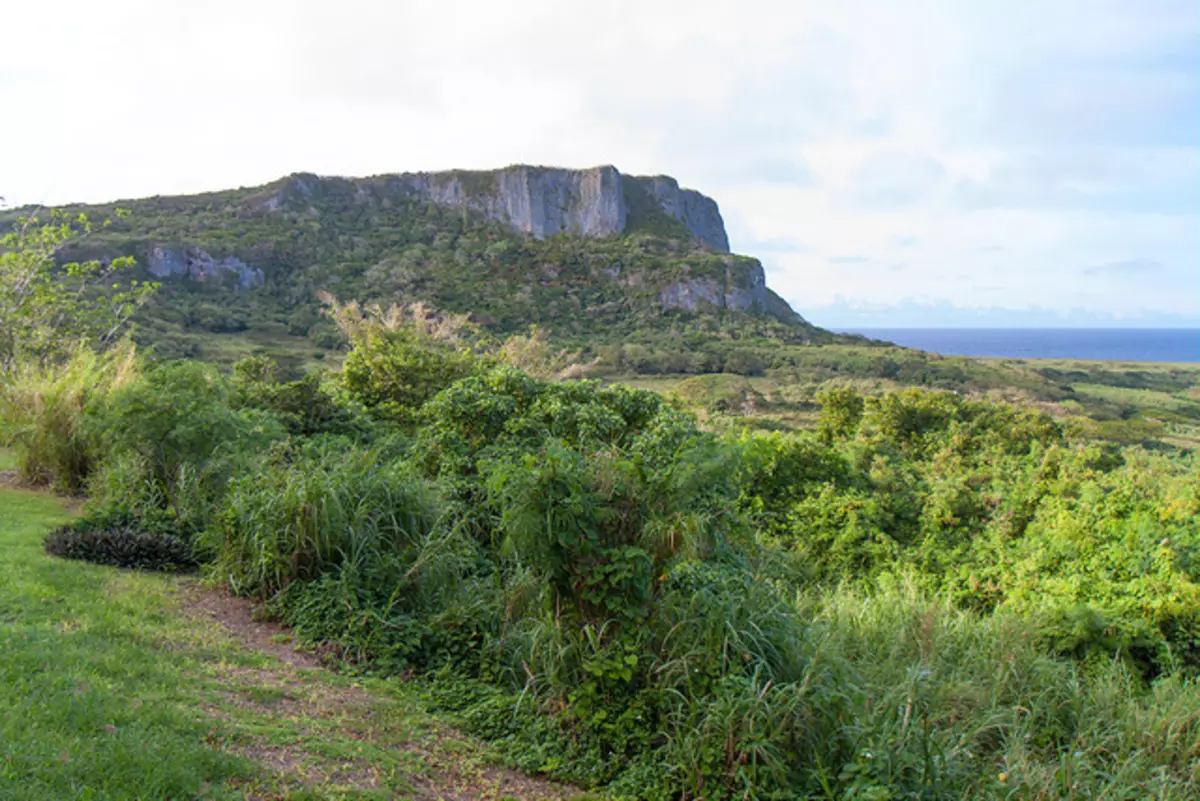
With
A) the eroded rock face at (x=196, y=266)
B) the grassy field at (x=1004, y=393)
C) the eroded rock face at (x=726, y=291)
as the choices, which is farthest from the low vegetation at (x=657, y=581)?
the eroded rock face at (x=726, y=291)

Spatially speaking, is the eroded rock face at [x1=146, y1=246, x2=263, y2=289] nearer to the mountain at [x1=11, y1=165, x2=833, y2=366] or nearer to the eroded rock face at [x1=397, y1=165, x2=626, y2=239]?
the mountain at [x1=11, y1=165, x2=833, y2=366]

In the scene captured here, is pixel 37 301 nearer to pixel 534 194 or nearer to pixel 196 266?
pixel 196 266

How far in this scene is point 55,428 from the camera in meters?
9.22

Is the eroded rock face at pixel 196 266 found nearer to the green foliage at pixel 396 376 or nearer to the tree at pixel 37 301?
the tree at pixel 37 301

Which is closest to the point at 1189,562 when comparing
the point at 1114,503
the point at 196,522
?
the point at 1114,503

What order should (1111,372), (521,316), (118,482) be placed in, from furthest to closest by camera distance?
(1111,372) < (521,316) < (118,482)

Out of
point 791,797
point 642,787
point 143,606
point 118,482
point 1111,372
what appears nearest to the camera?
point 791,797

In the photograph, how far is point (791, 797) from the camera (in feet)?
11.8

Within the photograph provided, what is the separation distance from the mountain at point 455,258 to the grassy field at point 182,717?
43.0 metres

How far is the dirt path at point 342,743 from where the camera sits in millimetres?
3566

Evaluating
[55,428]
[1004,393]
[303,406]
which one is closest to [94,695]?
[55,428]

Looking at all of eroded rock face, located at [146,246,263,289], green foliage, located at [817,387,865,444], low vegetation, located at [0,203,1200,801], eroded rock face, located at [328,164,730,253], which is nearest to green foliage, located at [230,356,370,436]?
low vegetation, located at [0,203,1200,801]

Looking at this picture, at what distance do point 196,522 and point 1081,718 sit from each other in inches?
321

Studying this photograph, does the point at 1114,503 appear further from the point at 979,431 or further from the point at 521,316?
the point at 521,316
